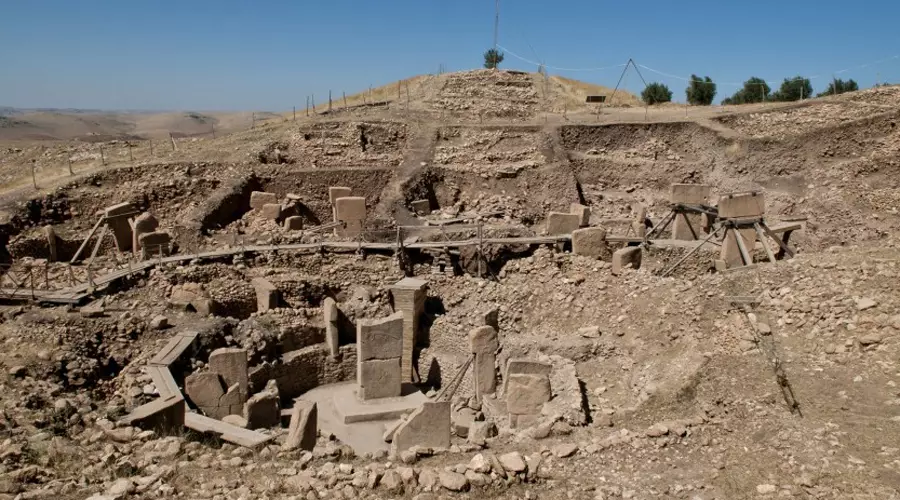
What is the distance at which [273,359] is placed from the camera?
46.6 ft

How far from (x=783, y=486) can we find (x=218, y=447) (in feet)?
24.1

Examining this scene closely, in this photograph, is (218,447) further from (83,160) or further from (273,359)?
(83,160)

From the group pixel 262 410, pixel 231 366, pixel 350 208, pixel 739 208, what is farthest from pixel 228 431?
pixel 350 208

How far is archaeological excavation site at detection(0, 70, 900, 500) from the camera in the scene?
25.0ft

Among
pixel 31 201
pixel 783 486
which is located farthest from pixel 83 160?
pixel 783 486

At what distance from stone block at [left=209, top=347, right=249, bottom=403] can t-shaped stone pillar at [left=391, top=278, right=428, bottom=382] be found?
3.99 metres

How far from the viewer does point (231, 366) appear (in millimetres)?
12359

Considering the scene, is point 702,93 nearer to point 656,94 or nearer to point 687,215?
point 656,94

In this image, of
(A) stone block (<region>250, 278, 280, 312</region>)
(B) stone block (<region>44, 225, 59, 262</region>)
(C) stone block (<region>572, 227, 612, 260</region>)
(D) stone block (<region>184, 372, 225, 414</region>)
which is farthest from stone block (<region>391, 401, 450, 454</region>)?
(B) stone block (<region>44, 225, 59, 262</region>)

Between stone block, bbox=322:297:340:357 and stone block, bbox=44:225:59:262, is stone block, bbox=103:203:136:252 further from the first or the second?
stone block, bbox=322:297:340:357

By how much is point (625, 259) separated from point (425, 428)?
299 inches

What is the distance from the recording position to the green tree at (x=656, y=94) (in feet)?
133

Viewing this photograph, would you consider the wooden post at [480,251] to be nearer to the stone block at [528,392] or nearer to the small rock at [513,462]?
the stone block at [528,392]

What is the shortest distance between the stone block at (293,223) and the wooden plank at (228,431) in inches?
460
